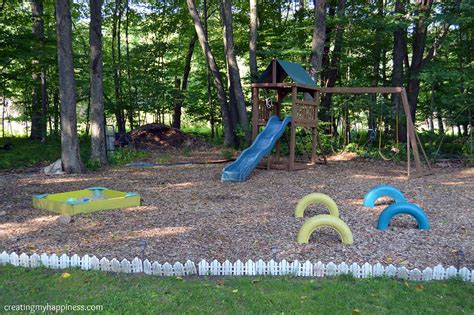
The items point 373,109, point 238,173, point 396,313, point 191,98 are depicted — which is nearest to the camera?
point 396,313

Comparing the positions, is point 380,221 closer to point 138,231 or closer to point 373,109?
point 138,231

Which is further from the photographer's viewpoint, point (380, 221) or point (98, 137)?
point (98, 137)

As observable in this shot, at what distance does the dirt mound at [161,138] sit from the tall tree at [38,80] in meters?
3.54

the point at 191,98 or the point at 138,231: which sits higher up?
the point at 191,98

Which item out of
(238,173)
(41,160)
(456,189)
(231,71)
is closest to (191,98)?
(231,71)

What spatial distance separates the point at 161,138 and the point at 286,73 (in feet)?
25.0

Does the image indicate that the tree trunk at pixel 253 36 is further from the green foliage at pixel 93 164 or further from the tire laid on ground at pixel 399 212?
the tire laid on ground at pixel 399 212

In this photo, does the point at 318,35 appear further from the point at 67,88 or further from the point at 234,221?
the point at 234,221

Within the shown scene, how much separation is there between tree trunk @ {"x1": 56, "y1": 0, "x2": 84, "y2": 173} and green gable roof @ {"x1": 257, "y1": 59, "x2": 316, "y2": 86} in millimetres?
4893

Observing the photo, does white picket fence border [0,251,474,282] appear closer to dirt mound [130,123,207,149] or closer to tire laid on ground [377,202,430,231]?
tire laid on ground [377,202,430,231]

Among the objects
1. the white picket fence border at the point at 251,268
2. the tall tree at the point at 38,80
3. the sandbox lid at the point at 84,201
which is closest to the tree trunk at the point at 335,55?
the sandbox lid at the point at 84,201

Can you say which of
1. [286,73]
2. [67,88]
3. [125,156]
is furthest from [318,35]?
[67,88]

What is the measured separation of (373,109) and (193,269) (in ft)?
38.0

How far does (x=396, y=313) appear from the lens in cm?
343
